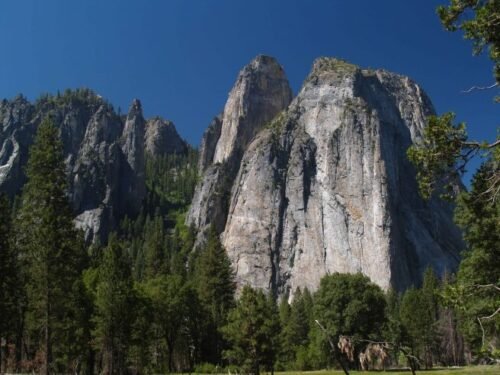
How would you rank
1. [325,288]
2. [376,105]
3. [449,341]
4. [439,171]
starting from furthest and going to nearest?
[376,105]
[449,341]
[325,288]
[439,171]

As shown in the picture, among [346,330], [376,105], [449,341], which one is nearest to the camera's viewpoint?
[346,330]

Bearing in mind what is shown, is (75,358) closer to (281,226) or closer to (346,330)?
(346,330)

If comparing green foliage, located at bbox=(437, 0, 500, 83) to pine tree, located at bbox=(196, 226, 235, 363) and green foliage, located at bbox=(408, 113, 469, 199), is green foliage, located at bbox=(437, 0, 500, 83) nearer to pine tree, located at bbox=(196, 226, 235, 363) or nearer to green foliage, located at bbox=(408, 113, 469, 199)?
green foliage, located at bbox=(408, 113, 469, 199)

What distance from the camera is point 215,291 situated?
7488 cm

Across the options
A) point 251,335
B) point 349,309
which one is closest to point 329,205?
point 349,309

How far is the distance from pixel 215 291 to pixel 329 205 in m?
96.2

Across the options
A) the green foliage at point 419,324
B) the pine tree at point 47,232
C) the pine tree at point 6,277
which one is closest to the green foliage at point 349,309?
the green foliage at point 419,324

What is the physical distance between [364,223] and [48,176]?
133 meters

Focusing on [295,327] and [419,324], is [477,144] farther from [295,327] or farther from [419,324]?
[295,327]

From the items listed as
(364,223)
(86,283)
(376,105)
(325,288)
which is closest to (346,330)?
(325,288)

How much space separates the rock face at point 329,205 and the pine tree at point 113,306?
366 feet

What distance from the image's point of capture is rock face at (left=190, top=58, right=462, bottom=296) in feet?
515

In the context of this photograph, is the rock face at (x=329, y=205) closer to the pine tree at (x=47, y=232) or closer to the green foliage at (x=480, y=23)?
the pine tree at (x=47, y=232)

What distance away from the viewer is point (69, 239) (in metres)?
37.7
